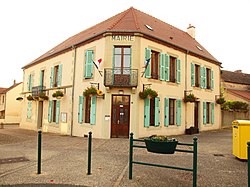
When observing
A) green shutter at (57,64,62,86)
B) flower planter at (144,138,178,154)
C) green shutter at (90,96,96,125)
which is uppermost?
green shutter at (57,64,62,86)

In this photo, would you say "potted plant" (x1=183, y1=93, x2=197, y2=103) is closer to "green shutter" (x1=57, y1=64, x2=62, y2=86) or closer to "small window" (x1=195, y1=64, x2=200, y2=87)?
"small window" (x1=195, y1=64, x2=200, y2=87)

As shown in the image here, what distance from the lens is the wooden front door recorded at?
485 inches

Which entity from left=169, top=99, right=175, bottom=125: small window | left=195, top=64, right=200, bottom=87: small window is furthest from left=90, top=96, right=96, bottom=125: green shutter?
left=195, top=64, right=200, bottom=87: small window

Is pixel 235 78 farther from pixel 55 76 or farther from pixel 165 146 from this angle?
pixel 165 146

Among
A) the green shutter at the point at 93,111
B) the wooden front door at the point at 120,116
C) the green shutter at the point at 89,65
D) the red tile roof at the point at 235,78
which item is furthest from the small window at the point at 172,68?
the red tile roof at the point at 235,78

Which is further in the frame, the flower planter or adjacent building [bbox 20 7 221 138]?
adjacent building [bbox 20 7 221 138]

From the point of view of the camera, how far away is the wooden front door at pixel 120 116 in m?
12.3

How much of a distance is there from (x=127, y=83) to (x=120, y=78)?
0.50m

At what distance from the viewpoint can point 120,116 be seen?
12.4 metres

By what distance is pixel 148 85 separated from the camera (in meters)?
12.8

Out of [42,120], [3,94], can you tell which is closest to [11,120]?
[3,94]

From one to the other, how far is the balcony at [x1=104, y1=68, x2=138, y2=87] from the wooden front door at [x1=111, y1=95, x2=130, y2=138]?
0.89 metres

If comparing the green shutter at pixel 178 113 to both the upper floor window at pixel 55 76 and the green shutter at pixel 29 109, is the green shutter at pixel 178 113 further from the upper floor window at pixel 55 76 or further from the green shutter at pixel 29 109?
the green shutter at pixel 29 109

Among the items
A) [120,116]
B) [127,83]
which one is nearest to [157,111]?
[120,116]
